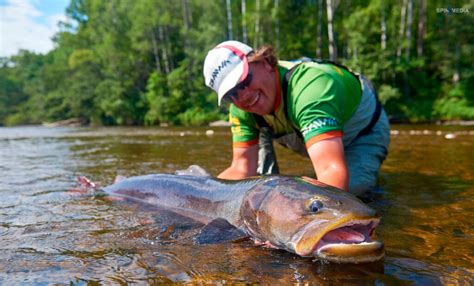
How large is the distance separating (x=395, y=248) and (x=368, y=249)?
60 cm

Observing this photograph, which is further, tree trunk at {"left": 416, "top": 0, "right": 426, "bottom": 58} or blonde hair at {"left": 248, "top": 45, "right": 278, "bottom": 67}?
tree trunk at {"left": 416, "top": 0, "right": 426, "bottom": 58}

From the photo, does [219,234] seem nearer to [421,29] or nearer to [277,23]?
[421,29]

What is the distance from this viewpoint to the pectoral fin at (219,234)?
7.97 ft

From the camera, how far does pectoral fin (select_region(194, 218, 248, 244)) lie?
243cm

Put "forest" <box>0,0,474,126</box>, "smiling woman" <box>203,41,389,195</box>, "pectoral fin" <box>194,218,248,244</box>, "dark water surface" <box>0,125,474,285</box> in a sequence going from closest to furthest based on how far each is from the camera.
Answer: "dark water surface" <box>0,125,474,285</box> < "pectoral fin" <box>194,218,248,244</box> < "smiling woman" <box>203,41,389,195</box> < "forest" <box>0,0,474,126</box>

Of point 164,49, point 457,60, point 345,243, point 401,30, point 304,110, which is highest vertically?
point 164,49

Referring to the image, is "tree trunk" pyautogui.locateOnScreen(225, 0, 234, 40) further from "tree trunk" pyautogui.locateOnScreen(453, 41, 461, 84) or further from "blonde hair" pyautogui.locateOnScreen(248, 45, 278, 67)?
"blonde hair" pyautogui.locateOnScreen(248, 45, 278, 67)

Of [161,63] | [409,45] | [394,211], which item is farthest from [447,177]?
[161,63]

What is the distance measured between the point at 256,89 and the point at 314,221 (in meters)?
1.36

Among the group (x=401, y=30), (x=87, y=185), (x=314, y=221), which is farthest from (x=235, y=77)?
(x=401, y=30)

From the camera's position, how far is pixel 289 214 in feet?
7.00

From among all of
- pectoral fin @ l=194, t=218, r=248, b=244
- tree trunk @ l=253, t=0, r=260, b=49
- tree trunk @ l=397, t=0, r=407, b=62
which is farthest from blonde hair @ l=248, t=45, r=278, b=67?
tree trunk @ l=253, t=0, r=260, b=49

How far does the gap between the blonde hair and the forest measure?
16883mm

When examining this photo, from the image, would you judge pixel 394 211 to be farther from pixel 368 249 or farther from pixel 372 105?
pixel 368 249
